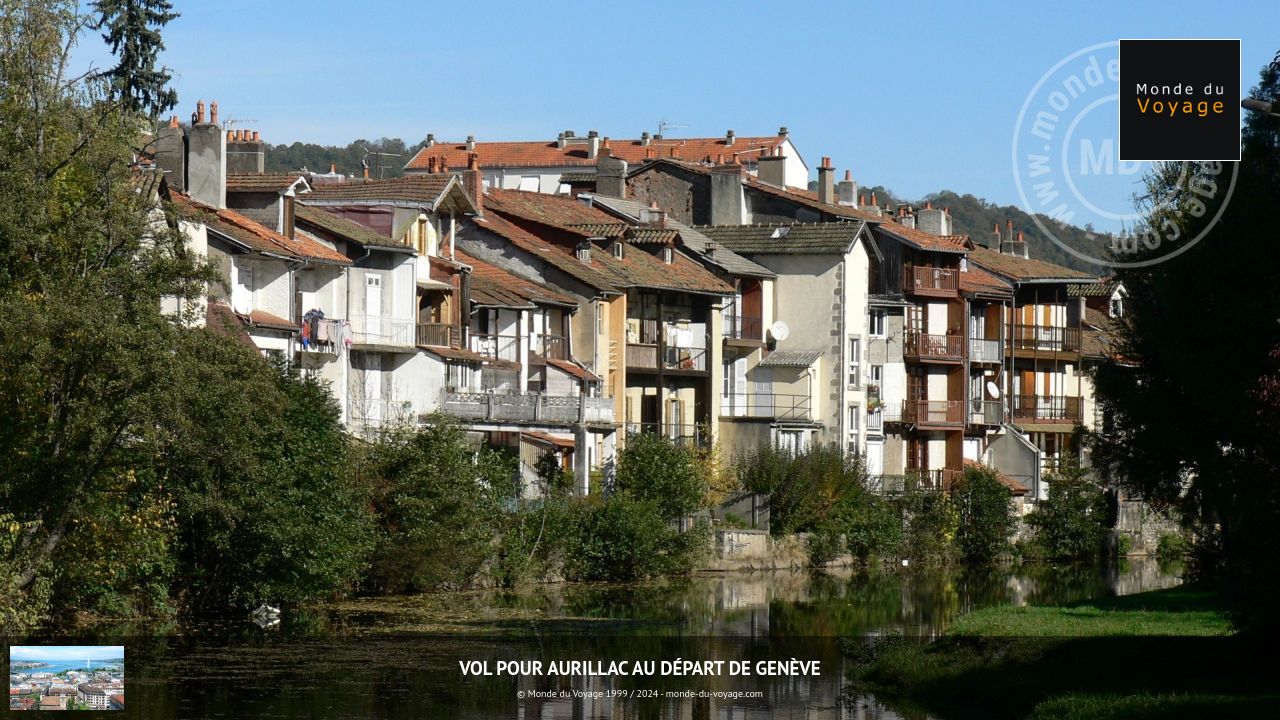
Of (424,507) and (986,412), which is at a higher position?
(986,412)

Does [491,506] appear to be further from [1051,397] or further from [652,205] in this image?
[1051,397]

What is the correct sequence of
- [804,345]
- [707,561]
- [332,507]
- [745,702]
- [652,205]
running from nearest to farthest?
[745,702] < [332,507] < [707,561] < [804,345] < [652,205]

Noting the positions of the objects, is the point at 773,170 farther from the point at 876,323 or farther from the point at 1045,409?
the point at 1045,409

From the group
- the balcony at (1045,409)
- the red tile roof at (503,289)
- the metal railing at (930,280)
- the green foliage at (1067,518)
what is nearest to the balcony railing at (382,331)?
the red tile roof at (503,289)

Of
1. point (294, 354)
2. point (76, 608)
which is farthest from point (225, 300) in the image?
point (76, 608)

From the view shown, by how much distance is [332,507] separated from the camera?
43.8 metres

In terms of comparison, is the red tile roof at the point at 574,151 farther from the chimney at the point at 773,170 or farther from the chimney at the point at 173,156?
the chimney at the point at 173,156

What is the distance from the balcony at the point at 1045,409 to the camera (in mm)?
89188

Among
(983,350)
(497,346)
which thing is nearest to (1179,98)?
(497,346)

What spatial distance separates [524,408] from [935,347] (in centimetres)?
2977

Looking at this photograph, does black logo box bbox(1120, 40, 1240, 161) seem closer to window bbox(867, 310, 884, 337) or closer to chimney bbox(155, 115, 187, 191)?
chimney bbox(155, 115, 187, 191)

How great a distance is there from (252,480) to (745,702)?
43.8 ft

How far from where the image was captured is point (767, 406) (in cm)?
7481

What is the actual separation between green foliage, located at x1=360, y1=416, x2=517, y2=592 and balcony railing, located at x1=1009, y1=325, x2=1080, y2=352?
4379cm
